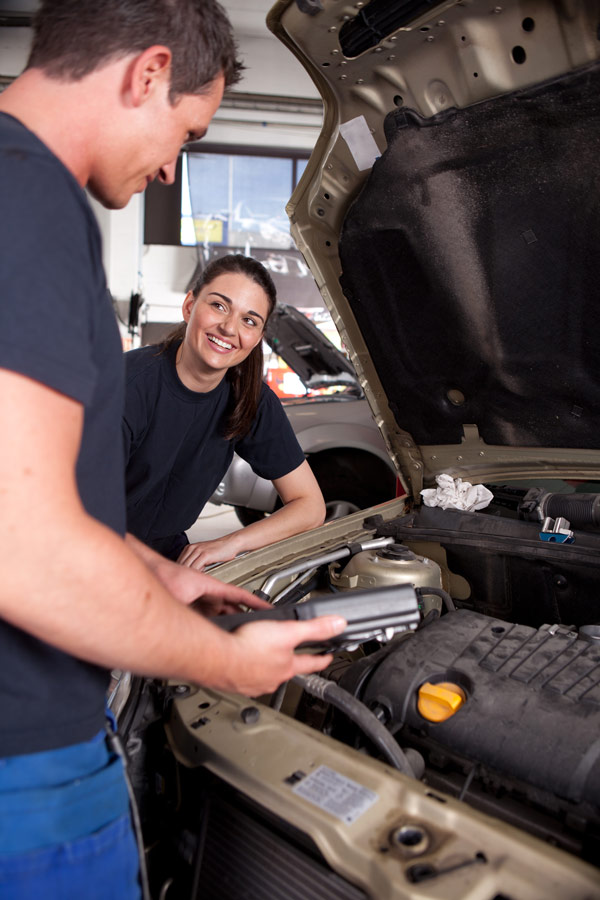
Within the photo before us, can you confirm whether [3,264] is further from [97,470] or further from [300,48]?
[300,48]

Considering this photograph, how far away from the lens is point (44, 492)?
65 centimetres

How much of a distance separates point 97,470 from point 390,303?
1248mm

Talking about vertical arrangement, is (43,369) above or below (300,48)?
below

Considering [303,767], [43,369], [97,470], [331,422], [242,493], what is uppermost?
[43,369]

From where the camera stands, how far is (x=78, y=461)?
787mm

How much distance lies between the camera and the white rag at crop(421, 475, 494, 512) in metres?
2.13

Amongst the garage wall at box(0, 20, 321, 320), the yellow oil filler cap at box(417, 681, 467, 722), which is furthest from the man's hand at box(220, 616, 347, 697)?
the garage wall at box(0, 20, 321, 320)

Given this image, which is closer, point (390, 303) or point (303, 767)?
point (303, 767)

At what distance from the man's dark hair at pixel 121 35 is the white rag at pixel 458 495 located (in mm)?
1543

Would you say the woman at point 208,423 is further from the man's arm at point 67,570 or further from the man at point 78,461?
the man's arm at point 67,570

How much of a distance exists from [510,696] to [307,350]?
3576 mm

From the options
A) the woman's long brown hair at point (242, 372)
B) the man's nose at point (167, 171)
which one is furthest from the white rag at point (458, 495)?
the man's nose at point (167, 171)

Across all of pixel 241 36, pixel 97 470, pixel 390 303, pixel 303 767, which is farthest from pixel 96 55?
pixel 241 36

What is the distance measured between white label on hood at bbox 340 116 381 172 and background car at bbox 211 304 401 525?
8.20ft
